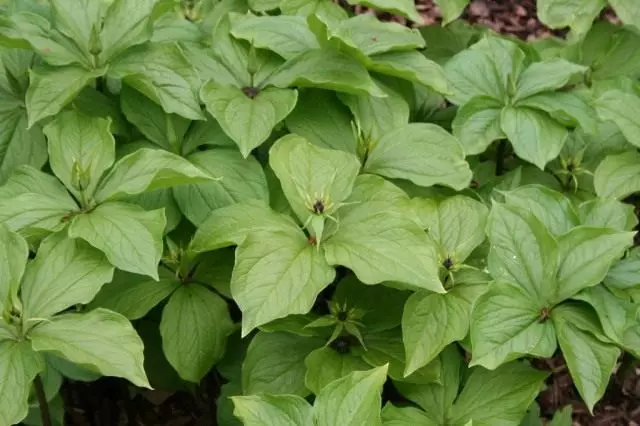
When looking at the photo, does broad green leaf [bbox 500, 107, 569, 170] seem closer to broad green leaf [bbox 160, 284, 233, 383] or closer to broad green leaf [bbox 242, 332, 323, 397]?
broad green leaf [bbox 242, 332, 323, 397]

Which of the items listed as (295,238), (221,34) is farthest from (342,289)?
(221,34)

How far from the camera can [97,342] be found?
1754 millimetres

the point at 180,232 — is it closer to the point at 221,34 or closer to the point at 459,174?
the point at 221,34

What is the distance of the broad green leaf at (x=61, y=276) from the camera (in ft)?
5.93

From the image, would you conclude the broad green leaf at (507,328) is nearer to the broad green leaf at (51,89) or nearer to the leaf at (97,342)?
the leaf at (97,342)

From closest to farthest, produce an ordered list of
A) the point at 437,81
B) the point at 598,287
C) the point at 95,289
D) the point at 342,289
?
the point at 95,289 < the point at 598,287 < the point at 342,289 < the point at 437,81

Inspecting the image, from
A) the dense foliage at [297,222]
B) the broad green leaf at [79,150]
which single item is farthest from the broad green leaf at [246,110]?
the broad green leaf at [79,150]

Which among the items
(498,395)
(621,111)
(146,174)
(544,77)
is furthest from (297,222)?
(621,111)

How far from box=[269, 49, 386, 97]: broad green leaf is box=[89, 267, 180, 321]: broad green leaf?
2.00 ft

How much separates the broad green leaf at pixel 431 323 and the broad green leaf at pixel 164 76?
732 mm

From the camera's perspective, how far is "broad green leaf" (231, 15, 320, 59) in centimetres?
230

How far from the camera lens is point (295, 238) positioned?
1937mm

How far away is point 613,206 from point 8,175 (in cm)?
158

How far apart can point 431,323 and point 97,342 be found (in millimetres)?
756
